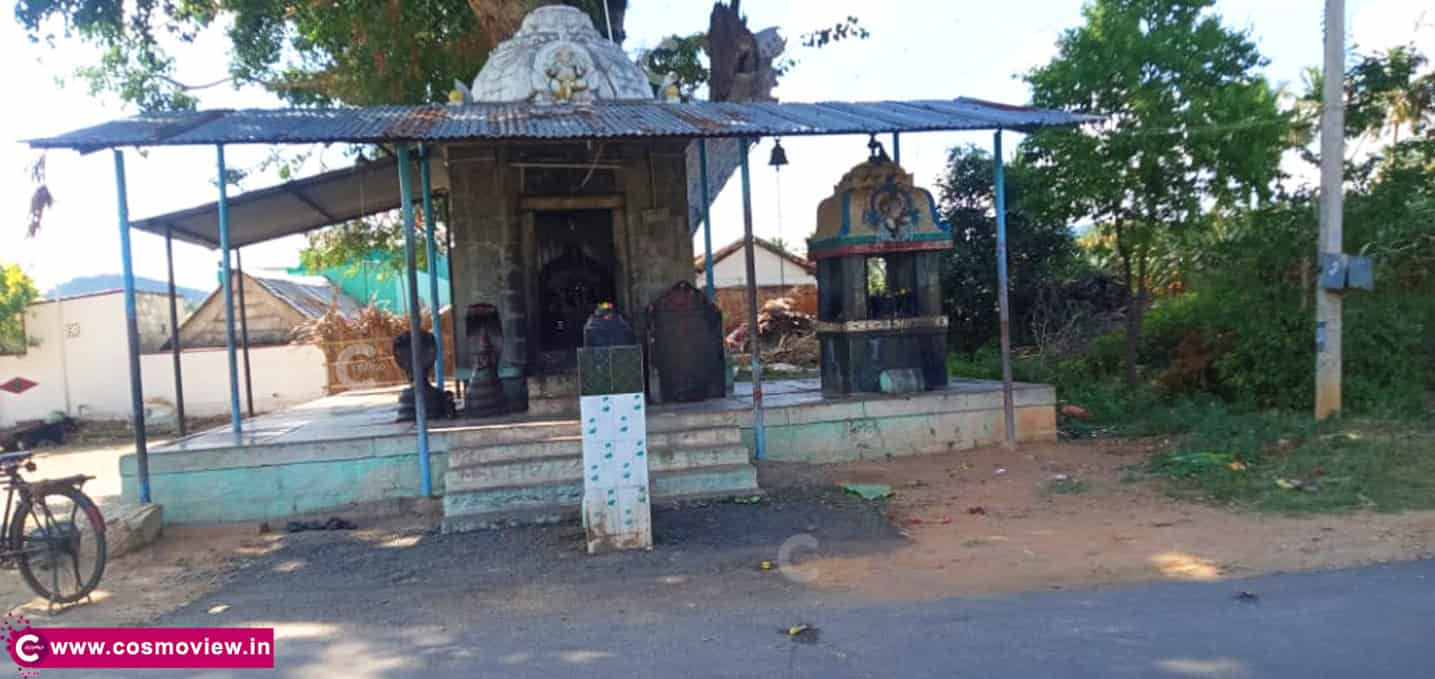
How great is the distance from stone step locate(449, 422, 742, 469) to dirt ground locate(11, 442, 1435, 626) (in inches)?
23.1

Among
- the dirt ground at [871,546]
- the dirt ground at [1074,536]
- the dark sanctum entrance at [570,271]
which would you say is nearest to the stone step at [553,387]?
the dark sanctum entrance at [570,271]

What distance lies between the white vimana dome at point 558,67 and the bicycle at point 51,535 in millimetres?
6438

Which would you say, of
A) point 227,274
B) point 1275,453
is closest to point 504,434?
point 227,274

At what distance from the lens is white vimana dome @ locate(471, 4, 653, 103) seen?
11.0m

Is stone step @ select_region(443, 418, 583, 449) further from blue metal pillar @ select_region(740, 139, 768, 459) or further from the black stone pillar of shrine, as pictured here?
the black stone pillar of shrine

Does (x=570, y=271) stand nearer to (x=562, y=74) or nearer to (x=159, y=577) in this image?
(x=562, y=74)

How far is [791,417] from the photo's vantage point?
902 cm

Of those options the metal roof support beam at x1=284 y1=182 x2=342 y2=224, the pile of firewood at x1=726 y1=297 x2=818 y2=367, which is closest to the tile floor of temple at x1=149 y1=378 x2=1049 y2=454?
the metal roof support beam at x1=284 y1=182 x2=342 y2=224

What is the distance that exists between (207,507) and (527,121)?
434 centimetres

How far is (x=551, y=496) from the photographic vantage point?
7.54 metres

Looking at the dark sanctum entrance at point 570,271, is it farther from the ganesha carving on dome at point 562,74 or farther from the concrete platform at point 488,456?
the concrete platform at point 488,456

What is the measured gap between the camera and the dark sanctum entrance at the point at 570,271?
1151 cm

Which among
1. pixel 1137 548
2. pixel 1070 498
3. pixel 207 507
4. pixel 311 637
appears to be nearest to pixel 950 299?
pixel 1070 498

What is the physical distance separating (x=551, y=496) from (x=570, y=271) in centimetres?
463
